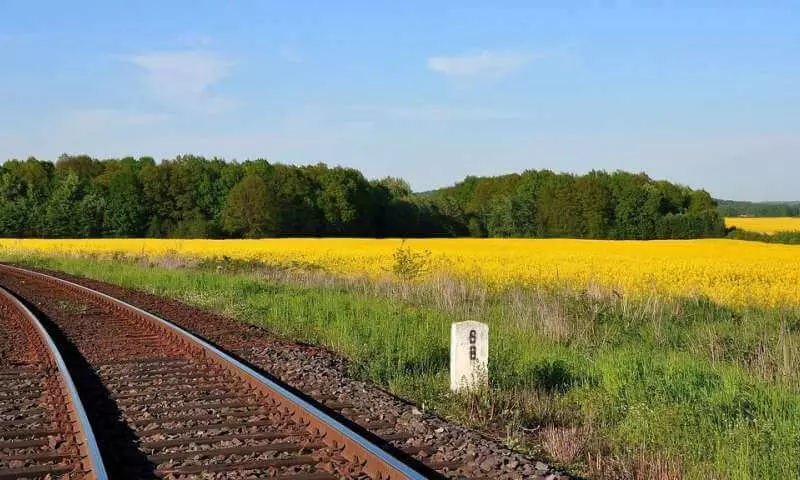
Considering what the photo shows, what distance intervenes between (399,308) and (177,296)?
303 inches

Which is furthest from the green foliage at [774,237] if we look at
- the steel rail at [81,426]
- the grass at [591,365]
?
the steel rail at [81,426]

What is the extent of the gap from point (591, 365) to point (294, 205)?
85.0m

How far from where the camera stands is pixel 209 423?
715 centimetres

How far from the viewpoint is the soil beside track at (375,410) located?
586cm

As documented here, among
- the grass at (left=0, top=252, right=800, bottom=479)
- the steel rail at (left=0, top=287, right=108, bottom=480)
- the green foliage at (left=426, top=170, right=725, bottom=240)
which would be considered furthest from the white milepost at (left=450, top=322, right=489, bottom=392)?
the green foliage at (left=426, top=170, right=725, bottom=240)

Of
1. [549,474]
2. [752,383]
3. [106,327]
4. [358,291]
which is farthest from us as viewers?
[358,291]

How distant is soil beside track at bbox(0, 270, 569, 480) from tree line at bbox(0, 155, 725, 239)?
7527cm

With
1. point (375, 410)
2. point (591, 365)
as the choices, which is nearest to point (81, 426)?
point (375, 410)

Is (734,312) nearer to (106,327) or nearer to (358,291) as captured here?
(358,291)

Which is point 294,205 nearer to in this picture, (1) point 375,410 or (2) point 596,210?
(2) point 596,210

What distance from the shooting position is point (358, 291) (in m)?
19.9

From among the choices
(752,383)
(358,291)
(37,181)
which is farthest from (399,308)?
(37,181)

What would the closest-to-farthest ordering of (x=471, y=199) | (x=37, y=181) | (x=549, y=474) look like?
(x=549, y=474), (x=37, y=181), (x=471, y=199)

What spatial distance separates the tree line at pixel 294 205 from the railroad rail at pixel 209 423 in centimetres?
7647
